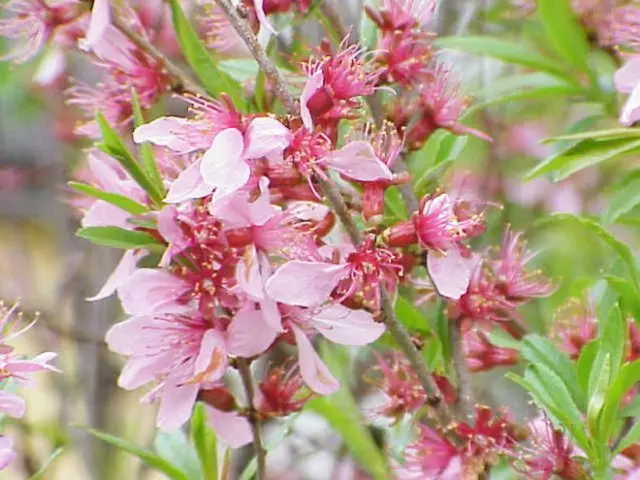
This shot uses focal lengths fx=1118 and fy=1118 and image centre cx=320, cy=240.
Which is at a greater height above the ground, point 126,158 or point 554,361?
point 126,158

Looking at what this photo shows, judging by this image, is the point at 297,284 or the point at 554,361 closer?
the point at 297,284

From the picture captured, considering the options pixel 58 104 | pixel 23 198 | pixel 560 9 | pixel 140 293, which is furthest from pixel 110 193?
pixel 23 198

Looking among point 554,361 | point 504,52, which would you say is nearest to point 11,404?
point 554,361

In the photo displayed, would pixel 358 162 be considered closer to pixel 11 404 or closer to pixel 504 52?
pixel 11 404

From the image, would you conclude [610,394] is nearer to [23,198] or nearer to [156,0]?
[156,0]

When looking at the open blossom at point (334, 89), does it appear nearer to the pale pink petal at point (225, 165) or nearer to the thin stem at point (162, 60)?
the pale pink petal at point (225, 165)

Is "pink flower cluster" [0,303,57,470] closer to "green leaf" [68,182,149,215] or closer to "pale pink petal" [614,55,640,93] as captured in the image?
"green leaf" [68,182,149,215]
